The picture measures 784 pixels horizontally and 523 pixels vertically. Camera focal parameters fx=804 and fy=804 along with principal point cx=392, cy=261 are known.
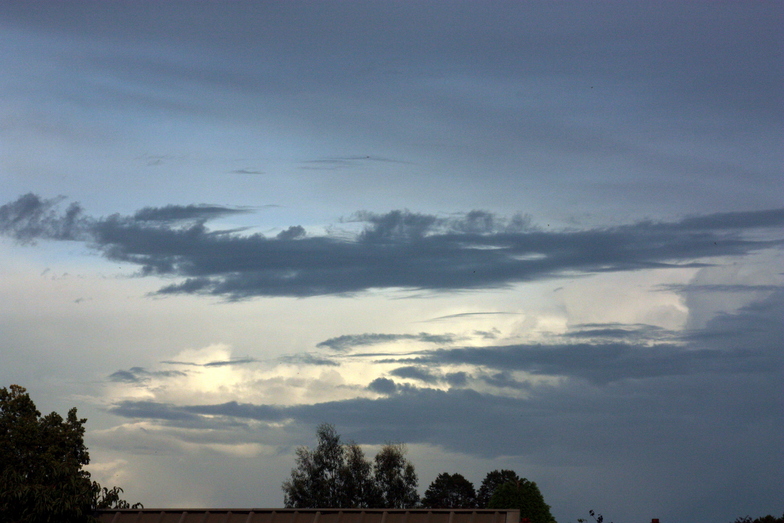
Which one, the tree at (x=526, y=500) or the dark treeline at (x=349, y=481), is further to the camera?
the dark treeline at (x=349, y=481)

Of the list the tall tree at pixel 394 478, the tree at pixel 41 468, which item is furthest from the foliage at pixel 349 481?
the tree at pixel 41 468

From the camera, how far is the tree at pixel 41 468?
4341 centimetres

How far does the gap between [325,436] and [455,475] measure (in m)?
22.3

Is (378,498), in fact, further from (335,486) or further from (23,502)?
(23,502)

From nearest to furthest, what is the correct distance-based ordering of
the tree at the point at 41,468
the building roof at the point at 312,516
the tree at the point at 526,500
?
the building roof at the point at 312,516 → the tree at the point at 41,468 → the tree at the point at 526,500

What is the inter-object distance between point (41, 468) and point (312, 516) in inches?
764

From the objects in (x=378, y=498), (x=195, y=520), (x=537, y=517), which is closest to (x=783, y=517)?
(x=537, y=517)

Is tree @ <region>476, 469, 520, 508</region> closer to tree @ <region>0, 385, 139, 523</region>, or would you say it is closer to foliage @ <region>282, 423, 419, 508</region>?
foliage @ <region>282, 423, 419, 508</region>

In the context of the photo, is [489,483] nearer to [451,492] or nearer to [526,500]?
[451,492]

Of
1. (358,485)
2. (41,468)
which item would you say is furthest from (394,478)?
(41,468)

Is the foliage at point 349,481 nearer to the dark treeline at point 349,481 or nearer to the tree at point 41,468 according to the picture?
the dark treeline at point 349,481

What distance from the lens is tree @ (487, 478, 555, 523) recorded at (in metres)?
57.3

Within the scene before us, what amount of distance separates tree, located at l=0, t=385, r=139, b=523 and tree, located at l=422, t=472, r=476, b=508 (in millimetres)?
68324

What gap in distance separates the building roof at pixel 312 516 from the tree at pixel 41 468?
2726mm
